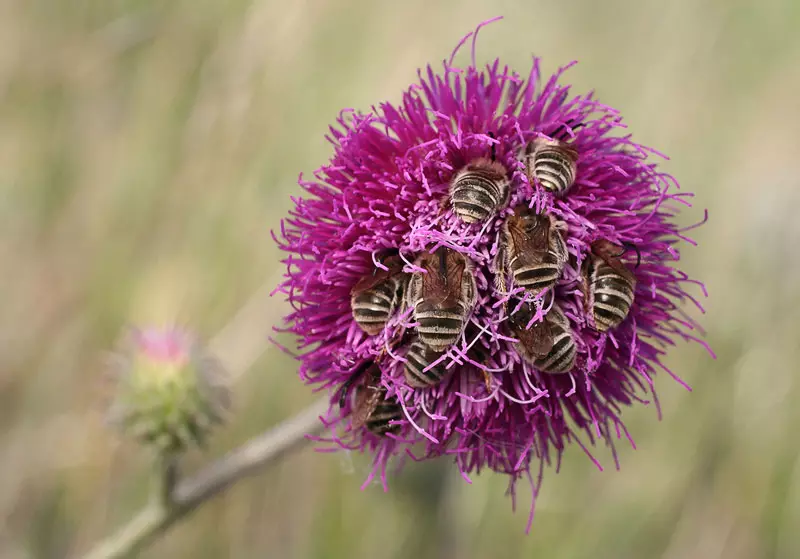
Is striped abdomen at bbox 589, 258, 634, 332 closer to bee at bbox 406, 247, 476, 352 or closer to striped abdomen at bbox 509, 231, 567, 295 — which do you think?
striped abdomen at bbox 509, 231, 567, 295

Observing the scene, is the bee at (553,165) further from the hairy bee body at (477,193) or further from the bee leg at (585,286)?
the bee leg at (585,286)

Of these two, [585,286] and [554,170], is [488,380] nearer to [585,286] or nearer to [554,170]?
[585,286]

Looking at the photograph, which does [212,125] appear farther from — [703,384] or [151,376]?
[703,384]

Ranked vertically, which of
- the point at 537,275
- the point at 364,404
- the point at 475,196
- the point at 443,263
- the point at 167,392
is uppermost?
the point at 167,392

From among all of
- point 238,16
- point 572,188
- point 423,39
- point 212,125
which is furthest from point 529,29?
point 572,188

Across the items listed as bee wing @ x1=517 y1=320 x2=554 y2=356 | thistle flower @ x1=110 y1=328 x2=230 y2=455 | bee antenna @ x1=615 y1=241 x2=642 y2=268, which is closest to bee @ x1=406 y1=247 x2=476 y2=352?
bee wing @ x1=517 y1=320 x2=554 y2=356

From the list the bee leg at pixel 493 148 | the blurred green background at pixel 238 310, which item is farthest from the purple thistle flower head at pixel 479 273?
the blurred green background at pixel 238 310

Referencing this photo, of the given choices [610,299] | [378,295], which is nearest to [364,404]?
[378,295]
